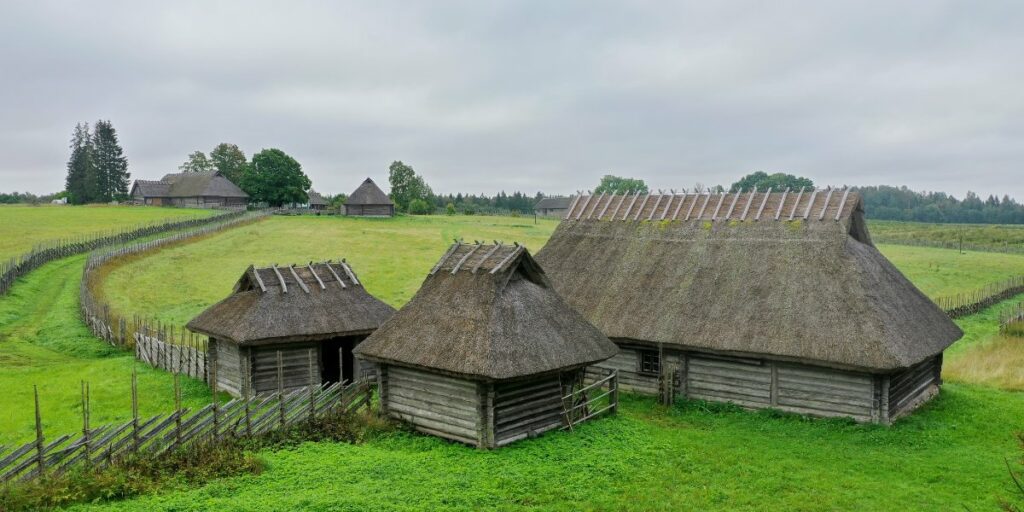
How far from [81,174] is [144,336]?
3533 inches

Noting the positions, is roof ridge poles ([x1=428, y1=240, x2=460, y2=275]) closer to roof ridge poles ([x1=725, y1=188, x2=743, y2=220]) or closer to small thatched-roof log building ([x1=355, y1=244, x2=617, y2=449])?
small thatched-roof log building ([x1=355, y1=244, x2=617, y2=449])

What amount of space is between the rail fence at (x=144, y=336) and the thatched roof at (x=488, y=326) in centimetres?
1027

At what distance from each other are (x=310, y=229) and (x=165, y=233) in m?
13.4

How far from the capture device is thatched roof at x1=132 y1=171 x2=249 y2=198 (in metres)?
88.1

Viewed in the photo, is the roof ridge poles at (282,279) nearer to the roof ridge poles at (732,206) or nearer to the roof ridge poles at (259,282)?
the roof ridge poles at (259,282)

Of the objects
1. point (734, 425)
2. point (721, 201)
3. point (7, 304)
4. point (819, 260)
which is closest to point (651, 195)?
point (721, 201)

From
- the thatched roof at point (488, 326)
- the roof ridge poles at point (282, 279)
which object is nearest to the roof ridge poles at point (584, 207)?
the thatched roof at point (488, 326)

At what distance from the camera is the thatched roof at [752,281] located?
18625 mm

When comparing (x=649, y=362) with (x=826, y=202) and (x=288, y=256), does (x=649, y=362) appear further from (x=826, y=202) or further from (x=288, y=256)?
(x=288, y=256)

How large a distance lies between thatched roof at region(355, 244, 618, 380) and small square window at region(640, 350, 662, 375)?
422 centimetres

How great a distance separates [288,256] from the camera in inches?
2077

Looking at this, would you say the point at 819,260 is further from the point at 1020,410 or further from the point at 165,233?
the point at 165,233

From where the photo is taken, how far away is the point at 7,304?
109 ft

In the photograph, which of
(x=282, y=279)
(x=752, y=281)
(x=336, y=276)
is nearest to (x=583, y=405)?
A: (x=752, y=281)
